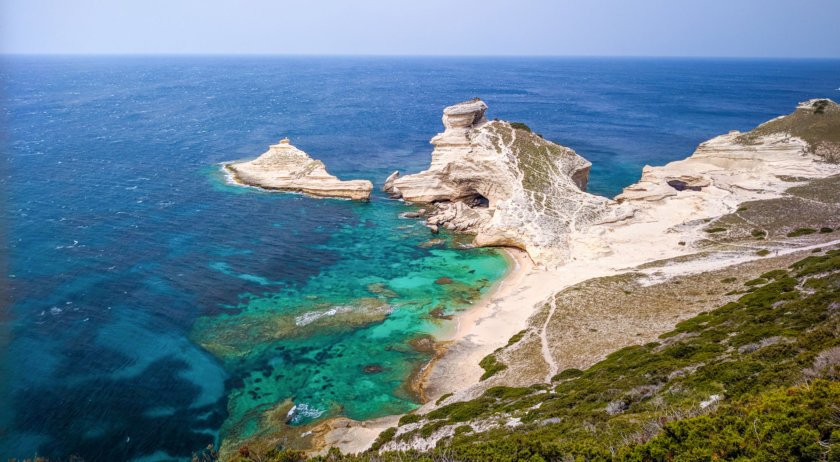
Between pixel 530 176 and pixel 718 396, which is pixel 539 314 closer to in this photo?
pixel 718 396

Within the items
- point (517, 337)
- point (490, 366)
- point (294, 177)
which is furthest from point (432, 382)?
point (294, 177)

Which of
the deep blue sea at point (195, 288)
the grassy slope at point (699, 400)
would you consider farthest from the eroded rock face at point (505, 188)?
the grassy slope at point (699, 400)

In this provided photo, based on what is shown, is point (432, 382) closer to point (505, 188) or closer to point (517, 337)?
point (517, 337)

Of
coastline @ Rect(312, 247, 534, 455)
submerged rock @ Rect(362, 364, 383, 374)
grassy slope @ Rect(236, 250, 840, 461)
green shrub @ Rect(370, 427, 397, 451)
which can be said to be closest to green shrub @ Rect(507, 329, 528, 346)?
coastline @ Rect(312, 247, 534, 455)

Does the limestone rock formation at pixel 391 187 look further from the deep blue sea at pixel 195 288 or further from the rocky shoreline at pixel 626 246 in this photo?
the deep blue sea at pixel 195 288

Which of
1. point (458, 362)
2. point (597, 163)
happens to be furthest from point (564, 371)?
point (597, 163)

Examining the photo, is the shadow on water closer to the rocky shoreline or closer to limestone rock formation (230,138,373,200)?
the rocky shoreline
